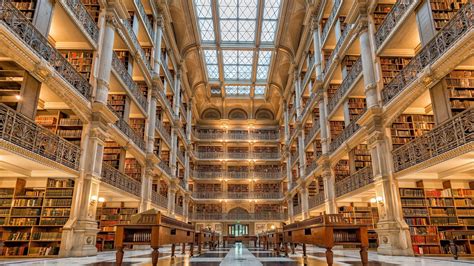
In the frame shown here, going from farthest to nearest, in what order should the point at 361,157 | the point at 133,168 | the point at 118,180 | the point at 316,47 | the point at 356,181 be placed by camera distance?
1. the point at 316,47
2. the point at 133,168
3. the point at 361,157
4. the point at 356,181
5. the point at 118,180

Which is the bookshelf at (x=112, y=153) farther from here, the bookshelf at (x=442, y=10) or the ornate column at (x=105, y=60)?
the bookshelf at (x=442, y=10)

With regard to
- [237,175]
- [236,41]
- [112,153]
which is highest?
[236,41]

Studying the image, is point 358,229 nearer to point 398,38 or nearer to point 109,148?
point 398,38

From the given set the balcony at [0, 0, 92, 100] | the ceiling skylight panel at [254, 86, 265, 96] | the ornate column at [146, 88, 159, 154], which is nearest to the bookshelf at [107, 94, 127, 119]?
→ the ornate column at [146, 88, 159, 154]

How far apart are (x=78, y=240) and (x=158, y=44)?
10.4m

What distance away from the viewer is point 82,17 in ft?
28.7

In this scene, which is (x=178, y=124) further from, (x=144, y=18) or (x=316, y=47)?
(x=316, y=47)

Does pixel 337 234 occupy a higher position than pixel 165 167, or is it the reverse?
pixel 165 167

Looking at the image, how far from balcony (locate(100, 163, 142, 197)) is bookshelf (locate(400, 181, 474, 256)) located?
343 inches

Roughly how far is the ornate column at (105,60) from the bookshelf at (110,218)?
496 cm

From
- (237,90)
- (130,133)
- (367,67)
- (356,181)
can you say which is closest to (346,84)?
(367,67)

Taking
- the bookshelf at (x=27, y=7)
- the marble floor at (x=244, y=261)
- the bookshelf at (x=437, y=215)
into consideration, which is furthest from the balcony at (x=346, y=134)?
the bookshelf at (x=27, y=7)

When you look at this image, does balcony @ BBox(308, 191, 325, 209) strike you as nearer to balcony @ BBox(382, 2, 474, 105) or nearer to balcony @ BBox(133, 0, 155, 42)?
balcony @ BBox(382, 2, 474, 105)

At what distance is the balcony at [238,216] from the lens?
82.6 ft
